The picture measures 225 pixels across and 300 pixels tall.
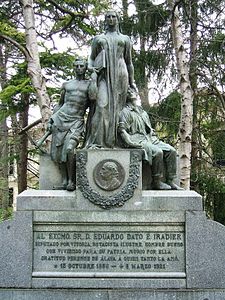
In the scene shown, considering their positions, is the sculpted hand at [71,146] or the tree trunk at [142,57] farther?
the tree trunk at [142,57]

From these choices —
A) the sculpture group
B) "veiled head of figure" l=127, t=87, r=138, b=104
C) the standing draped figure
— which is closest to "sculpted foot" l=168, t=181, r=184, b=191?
the sculpture group

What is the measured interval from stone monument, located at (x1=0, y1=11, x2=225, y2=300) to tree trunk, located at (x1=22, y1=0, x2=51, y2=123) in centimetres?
589

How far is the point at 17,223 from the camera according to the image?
7062 millimetres

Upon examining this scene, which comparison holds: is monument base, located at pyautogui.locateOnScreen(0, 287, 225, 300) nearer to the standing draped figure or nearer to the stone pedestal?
the stone pedestal

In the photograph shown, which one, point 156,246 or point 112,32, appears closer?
point 156,246

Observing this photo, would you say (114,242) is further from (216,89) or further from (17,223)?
(216,89)

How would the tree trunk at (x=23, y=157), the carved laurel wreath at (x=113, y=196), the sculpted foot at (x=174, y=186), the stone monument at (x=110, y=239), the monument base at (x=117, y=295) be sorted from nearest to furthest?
the monument base at (x=117, y=295) → the stone monument at (x=110, y=239) → the carved laurel wreath at (x=113, y=196) → the sculpted foot at (x=174, y=186) → the tree trunk at (x=23, y=157)

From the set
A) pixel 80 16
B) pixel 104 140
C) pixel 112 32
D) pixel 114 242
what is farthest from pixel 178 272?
pixel 80 16

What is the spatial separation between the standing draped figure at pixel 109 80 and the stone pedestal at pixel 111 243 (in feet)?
1.38

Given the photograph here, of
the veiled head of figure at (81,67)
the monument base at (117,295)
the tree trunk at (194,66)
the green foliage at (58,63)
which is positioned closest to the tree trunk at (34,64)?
the green foliage at (58,63)

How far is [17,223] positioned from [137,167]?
67.4 inches

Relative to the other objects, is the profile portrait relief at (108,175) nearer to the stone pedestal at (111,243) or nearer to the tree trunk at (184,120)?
the stone pedestal at (111,243)

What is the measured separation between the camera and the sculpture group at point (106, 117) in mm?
7367

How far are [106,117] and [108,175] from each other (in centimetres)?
84
